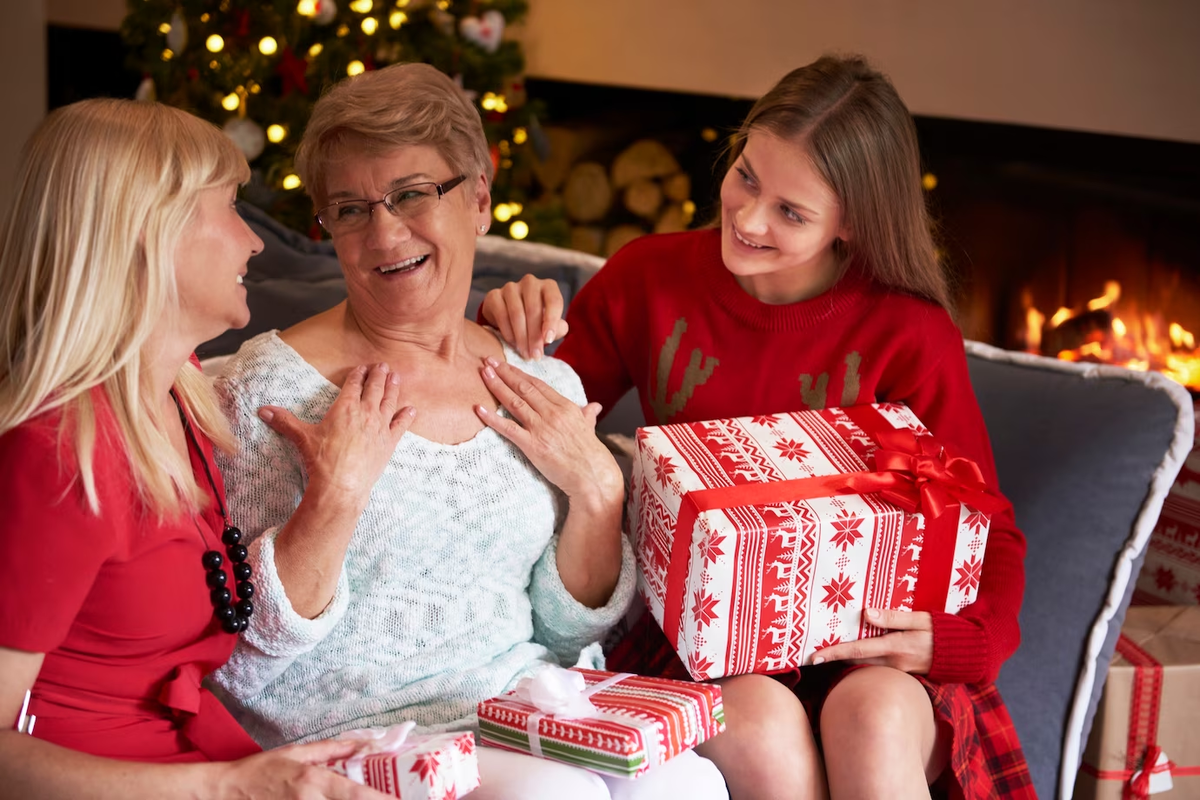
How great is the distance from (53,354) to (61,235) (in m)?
0.12

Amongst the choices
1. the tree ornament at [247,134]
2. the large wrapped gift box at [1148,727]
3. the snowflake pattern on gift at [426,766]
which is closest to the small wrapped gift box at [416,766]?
the snowflake pattern on gift at [426,766]

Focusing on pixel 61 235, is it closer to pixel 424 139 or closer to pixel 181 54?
pixel 424 139

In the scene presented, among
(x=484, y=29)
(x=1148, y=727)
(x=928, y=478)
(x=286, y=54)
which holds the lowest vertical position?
(x=1148, y=727)

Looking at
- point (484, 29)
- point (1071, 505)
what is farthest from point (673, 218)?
point (1071, 505)

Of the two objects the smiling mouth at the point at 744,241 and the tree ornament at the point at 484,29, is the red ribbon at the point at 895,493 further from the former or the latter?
the tree ornament at the point at 484,29

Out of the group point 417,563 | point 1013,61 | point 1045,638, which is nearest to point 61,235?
point 417,563

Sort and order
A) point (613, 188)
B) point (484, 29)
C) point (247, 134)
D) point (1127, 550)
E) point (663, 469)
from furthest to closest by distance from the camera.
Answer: point (613, 188)
point (484, 29)
point (247, 134)
point (1127, 550)
point (663, 469)

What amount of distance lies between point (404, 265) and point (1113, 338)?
2.43 m

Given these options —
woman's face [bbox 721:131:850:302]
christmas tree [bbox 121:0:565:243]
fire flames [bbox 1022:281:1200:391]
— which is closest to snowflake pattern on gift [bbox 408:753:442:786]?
woman's face [bbox 721:131:850:302]

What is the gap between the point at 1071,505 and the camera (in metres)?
2.04

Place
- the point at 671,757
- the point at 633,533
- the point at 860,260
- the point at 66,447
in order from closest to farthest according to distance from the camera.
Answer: the point at 66,447
the point at 671,757
the point at 633,533
the point at 860,260

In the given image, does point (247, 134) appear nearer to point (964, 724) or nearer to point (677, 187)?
point (677, 187)

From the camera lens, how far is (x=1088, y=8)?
310cm

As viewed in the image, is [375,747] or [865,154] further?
[865,154]
